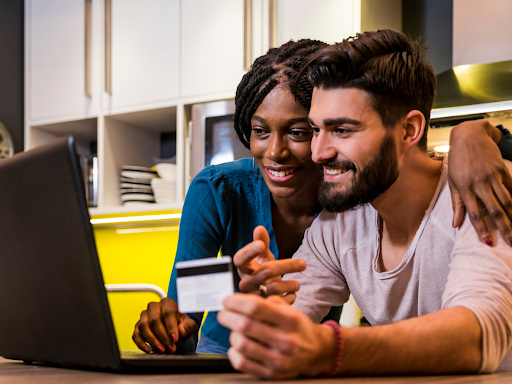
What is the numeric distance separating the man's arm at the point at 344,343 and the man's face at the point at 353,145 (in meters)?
0.42

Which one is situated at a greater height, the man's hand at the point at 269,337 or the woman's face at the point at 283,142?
the woman's face at the point at 283,142

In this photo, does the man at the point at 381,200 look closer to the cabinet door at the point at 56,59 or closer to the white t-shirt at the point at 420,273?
the white t-shirt at the point at 420,273

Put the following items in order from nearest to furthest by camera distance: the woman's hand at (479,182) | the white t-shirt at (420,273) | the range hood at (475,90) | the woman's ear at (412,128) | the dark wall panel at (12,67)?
the white t-shirt at (420,273), the woman's hand at (479,182), the woman's ear at (412,128), the range hood at (475,90), the dark wall panel at (12,67)

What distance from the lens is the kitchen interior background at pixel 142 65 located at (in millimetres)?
2346

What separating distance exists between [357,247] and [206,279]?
67 centimetres

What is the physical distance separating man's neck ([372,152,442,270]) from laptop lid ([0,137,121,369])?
0.69 meters

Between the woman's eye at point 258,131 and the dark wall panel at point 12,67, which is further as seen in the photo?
the dark wall panel at point 12,67

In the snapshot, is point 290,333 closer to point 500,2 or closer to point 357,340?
point 357,340

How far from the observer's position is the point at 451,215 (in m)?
0.94

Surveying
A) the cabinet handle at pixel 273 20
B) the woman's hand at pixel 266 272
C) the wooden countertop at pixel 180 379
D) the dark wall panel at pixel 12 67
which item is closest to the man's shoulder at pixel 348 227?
the woman's hand at pixel 266 272

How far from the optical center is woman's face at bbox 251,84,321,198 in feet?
3.77

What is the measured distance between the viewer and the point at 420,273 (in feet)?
3.24

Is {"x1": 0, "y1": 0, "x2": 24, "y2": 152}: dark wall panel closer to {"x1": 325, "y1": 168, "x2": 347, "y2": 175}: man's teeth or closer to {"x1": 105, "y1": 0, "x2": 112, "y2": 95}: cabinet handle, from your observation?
{"x1": 105, "y1": 0, "x2": 112, "y2": 95}: cabinet handle

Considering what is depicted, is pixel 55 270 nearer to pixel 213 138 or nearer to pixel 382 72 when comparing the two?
pixel 382 72
